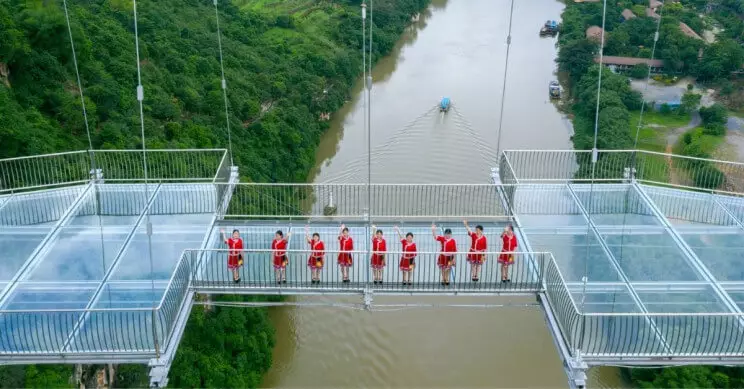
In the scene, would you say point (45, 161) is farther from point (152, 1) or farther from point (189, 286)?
point (152, 1)

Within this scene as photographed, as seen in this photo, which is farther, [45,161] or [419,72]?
[419,72]

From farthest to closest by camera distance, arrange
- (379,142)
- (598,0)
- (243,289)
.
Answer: (598,0)
(379,142)
(243,289)

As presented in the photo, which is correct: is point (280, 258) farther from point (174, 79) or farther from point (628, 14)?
point (628, 14)

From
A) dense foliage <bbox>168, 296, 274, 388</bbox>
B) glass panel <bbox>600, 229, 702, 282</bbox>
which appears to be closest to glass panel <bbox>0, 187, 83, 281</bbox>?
dense foliage <bbox>168, 296, 274, 388</bbox>

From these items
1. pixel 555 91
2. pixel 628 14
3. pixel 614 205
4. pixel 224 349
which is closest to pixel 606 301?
pixel 614 205

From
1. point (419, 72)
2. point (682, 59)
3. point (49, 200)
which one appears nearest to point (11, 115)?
point (49, 200)

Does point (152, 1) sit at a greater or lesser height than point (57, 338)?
greater

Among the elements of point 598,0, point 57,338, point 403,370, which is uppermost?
point 598,0
